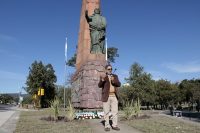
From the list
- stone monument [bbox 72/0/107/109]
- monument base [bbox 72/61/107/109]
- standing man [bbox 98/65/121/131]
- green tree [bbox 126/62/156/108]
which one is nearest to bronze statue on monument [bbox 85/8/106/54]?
stone monument [bbox 72/0/107/109]

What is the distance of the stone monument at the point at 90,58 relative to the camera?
17.3 meters

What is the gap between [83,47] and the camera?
19516 millimetres

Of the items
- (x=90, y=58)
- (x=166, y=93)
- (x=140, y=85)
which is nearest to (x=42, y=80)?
(x=140, y=85)

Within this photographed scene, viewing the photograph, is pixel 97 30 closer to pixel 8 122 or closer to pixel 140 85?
pixel 8 122

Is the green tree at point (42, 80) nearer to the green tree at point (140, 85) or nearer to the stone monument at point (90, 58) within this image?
the green tree at point (140, 85)

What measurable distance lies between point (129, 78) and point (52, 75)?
1404cm

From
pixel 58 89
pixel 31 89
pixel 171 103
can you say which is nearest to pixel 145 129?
pixel 31 89

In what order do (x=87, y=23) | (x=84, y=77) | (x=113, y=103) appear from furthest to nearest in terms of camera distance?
(x=87, y=23) → (x=84, y=77) → (x=113, y=103)

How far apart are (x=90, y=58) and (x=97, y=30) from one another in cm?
150

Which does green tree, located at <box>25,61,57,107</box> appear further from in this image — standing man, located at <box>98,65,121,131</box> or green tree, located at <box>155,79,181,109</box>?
standing man, located at <box>98,65,121,131</box>

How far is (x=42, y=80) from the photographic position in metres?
63.1

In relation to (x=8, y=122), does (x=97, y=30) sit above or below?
above

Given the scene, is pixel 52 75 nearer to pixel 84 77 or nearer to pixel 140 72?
pixel 140 72

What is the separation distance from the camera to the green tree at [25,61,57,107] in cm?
6234
